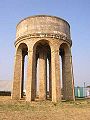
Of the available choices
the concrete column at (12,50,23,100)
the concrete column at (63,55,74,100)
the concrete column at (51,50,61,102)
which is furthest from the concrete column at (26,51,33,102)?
the concrete column at (63,55,74,100)

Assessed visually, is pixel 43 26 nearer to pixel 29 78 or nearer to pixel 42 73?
pixel 42 73

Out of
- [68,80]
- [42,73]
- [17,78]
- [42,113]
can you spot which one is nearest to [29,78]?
[17,78]

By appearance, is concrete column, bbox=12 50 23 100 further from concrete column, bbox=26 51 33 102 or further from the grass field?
the grass field

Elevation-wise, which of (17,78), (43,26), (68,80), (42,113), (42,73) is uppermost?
(43,26)

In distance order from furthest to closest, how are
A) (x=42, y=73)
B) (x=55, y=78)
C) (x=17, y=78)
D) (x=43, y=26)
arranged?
(x=42, y=73)
(x=17, y=78)
(x=43, y=26)
(x=55, y=78)

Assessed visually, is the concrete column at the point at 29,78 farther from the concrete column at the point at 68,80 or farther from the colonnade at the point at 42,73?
the concrete column at the point at 68,80

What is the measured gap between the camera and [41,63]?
26.7m

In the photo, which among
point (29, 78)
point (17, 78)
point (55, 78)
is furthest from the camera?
point (17, 78)

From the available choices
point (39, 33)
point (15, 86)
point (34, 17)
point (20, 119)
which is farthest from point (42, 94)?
point (20, 119)

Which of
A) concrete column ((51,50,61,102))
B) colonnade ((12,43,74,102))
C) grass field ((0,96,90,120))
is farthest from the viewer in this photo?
colonnade ((12,43,74,102))

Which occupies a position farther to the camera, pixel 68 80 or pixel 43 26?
pixel 68 80

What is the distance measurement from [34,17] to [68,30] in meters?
5.28

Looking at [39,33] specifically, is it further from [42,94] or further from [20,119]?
[20,119]

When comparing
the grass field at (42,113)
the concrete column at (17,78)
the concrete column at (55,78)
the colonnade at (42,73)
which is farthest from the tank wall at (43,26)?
the grass field at (42,113)
